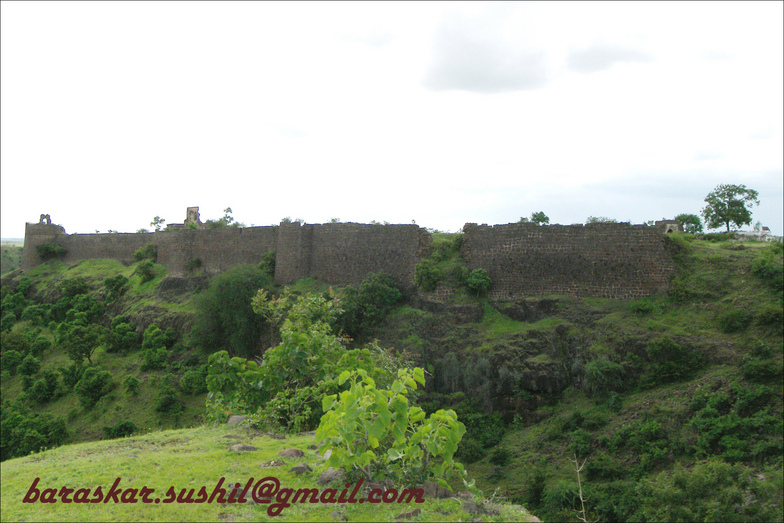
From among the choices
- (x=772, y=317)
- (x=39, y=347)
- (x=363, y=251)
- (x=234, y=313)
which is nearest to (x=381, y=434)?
(x=772, y=317)

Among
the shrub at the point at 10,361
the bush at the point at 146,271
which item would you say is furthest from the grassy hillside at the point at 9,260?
the bush at the point at 146,271

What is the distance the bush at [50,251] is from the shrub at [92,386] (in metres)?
17.2

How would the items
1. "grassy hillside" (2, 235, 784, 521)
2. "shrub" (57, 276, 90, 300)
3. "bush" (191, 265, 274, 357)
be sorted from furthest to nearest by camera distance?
"shrub" (57, 276, 90, 300), "bush" (191, 265, 274, 357), "grassy hillside" (2, 235, 784, 521)

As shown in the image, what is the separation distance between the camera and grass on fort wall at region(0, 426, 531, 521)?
503 centimetres

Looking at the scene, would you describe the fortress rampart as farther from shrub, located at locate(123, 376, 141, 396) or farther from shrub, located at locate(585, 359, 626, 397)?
shrub, located at locate(123, 376, 141, 396)

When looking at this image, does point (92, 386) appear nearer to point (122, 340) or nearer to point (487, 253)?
point (122, 340)

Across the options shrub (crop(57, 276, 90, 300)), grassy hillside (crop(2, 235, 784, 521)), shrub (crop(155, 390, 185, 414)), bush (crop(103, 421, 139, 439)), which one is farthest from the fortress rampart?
bush (crop(103, 421, 139, 439))

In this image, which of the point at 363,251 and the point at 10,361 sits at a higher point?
the point at 363,251

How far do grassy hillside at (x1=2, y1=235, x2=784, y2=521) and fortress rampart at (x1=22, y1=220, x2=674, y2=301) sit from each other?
0.62m

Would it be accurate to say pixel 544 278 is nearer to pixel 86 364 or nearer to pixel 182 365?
pixel 182 365

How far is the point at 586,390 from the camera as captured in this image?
16812 mm

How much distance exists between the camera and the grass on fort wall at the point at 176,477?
5031mm

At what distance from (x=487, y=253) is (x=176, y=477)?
634 inches

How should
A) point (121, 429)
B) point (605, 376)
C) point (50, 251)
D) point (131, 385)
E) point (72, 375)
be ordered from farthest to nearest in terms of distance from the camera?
point (50, 251), point (72, 375), point (131, 385), point (121, 429), point (605, 376)
